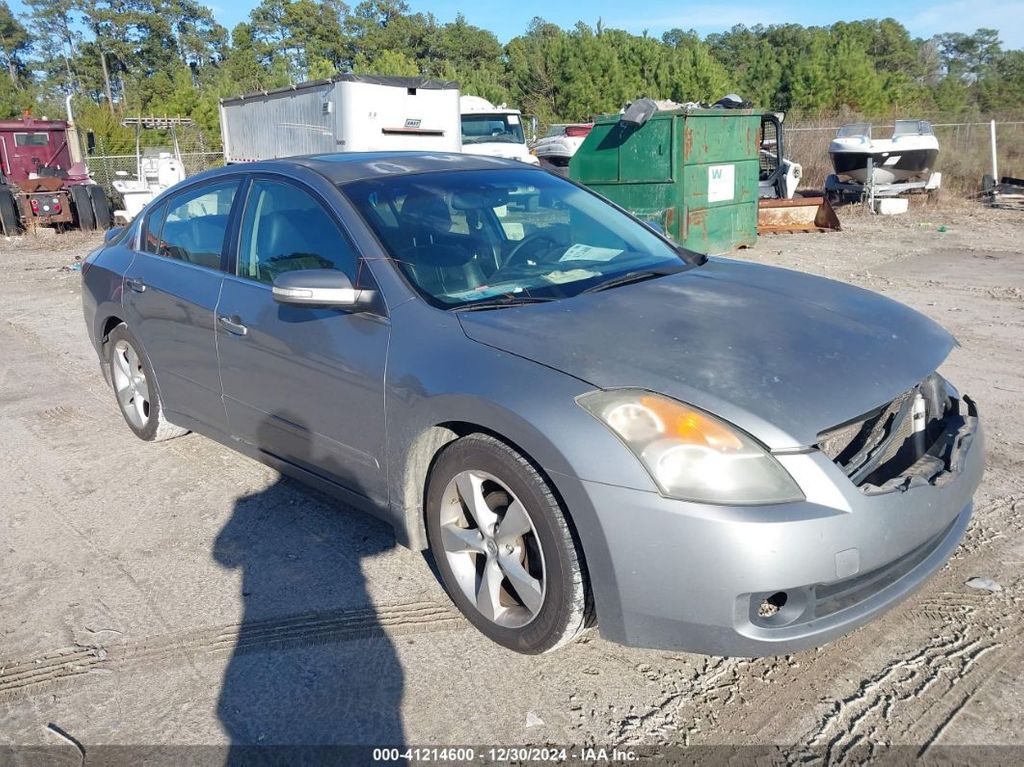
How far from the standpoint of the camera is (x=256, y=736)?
8.48 feet

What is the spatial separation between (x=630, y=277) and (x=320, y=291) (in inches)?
49.3

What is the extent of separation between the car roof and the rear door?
28 cm

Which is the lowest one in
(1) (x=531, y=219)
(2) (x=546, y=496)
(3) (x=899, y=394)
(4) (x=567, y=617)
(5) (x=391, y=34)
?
(4) (x=567, y=617)

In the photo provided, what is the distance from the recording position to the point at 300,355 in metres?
3.49

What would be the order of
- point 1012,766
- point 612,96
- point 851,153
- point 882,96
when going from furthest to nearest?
point 612,96 → point 882,96 → point 851,153 → point 1012,766

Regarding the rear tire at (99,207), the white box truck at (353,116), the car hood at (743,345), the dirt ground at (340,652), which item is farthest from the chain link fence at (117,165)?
the car hood at (743,345)

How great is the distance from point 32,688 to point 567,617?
1814 mm

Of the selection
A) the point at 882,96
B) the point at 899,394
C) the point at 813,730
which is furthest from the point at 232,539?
the point at 882,96

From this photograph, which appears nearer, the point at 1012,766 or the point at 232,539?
the point at 1012,766

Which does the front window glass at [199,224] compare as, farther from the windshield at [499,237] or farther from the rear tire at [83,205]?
the rear tire at [83,205]

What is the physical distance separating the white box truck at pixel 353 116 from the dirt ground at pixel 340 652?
Result: 9732mm

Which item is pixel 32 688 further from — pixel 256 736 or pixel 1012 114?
pixel 1012 114

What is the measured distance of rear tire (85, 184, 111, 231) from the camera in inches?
745

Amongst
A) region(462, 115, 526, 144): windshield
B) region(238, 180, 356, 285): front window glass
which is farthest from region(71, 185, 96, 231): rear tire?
region(238, 180, 356, 285): front window glass
